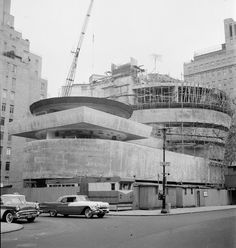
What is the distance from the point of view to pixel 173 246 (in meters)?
7.11

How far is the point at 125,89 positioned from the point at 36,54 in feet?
238

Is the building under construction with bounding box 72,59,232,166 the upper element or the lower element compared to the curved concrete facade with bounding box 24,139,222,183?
upper

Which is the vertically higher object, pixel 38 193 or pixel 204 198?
pixel 38 193

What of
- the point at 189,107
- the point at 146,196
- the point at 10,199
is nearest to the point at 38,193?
the point at 146,196

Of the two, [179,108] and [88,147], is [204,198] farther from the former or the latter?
[179,108]

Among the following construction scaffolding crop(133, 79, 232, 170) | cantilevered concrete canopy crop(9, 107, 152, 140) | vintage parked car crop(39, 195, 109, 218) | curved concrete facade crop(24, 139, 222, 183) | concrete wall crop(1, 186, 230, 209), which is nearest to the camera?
vintage parked car crop(39, 195, 109, 218)

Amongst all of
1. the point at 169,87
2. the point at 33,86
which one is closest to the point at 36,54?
the point at 33,86

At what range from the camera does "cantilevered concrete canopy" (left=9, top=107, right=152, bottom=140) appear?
4094 cm

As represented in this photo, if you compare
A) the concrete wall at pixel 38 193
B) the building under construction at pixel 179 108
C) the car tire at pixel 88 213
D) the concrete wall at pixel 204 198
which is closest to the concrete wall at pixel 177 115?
the building under construction at pixel 179 108

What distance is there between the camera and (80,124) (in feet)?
136

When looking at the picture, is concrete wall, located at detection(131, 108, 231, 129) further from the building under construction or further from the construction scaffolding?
the construction scaffolding

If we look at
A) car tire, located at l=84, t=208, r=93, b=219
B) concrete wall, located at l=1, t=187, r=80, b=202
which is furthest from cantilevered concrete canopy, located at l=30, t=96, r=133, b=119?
car tire, located at l=84, t=208, r=93, b=219

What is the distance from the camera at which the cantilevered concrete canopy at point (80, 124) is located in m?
40.9

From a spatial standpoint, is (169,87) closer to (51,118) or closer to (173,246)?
(51,118)
